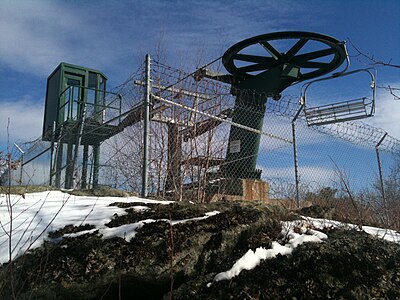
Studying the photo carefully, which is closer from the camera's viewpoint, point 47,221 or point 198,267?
point 198,267

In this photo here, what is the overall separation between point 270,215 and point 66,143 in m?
8.30

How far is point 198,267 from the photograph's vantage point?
2607mm

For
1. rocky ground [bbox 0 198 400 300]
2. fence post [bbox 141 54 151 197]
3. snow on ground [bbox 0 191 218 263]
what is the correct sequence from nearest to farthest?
rocky ground [bbox 0 198 400 300] < snow on ground [bbox 0 191 218 263] < fence post [bbox 141 54 151 197]

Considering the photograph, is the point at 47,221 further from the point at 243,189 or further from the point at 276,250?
the point at 243,189

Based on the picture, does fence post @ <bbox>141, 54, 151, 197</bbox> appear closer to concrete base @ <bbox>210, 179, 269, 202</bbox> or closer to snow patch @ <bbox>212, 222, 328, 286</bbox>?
concrete base @ <bbox>210, 179, 269, 202</bbox>

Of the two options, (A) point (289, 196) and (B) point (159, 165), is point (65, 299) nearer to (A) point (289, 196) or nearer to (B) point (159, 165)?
(B) point (159, 165)

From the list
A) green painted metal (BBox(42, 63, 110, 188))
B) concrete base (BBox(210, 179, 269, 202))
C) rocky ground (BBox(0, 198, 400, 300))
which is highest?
green painted metal (BBox(42, 63, 110, 188))

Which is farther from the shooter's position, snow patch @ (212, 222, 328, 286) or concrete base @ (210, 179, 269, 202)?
concrete base @ (210, 179, 269, 202)

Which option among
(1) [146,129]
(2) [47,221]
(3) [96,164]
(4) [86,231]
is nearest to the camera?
(4) [86,231]

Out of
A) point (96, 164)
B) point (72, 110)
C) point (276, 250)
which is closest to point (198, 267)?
point (276, 250)

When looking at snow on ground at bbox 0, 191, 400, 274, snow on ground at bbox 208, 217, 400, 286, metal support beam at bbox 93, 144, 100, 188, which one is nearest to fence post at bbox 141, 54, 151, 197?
snow on ground at bbox 0, 191, 400, 274

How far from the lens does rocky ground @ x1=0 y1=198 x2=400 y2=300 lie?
2.28 meters

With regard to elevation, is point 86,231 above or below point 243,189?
below

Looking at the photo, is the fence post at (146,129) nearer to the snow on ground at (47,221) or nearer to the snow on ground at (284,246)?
the snow on ground at (47,221)
